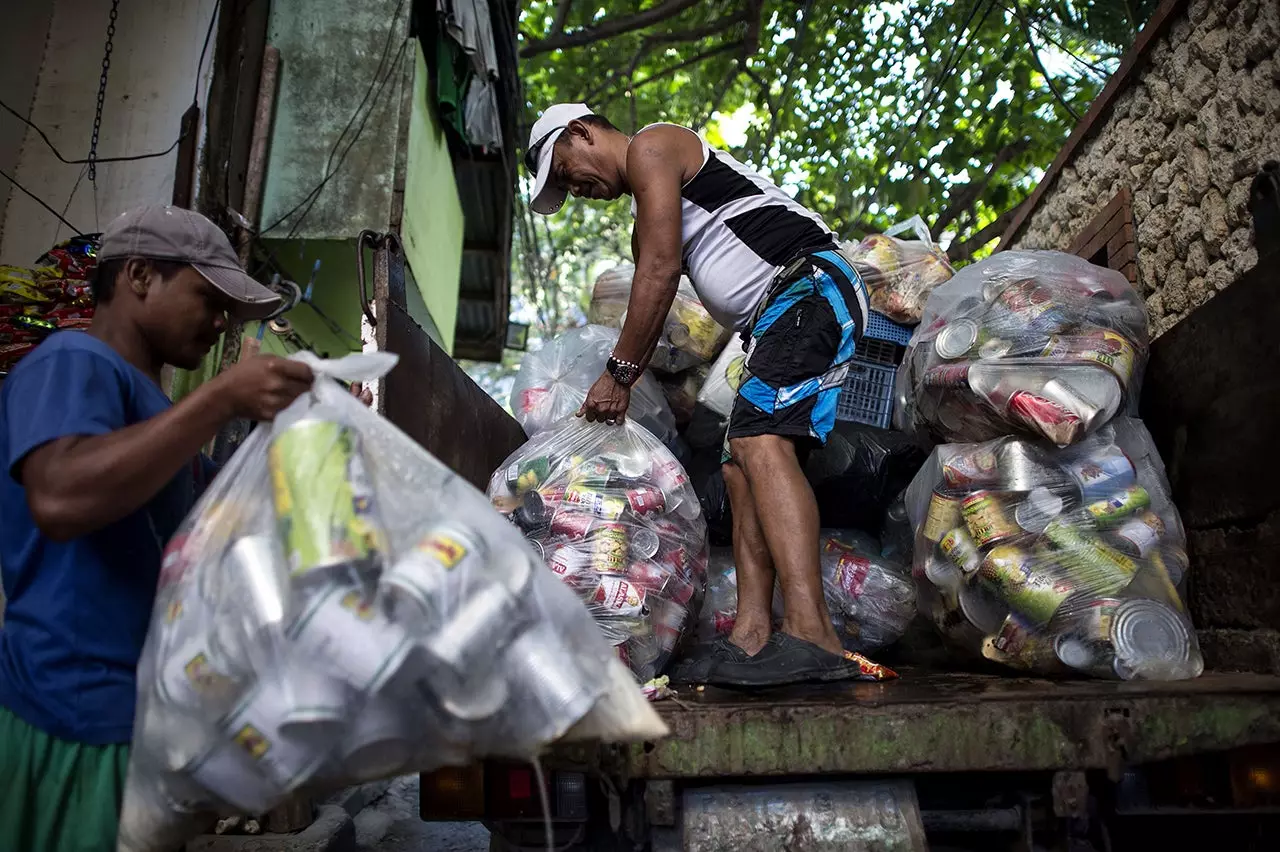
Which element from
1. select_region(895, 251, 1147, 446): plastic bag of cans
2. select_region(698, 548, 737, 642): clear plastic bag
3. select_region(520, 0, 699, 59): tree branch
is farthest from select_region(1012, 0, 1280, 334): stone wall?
select_region(520, 0, 699, 59): tree branch

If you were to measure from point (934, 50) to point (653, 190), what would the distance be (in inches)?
228

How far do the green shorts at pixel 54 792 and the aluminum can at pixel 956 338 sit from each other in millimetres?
2278

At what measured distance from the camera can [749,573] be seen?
262cm

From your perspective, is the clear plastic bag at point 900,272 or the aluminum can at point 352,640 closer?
the aluminum can at point 352,640

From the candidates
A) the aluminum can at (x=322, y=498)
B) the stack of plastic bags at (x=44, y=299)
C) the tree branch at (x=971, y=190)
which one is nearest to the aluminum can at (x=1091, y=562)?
the aluminum can at (x=322, y=498)

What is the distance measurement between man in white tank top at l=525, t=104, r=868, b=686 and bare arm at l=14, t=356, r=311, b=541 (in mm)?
1286

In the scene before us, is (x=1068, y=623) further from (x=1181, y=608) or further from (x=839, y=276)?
(x=839, y=276)

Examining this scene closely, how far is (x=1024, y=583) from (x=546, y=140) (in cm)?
184

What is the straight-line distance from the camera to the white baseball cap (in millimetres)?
2865

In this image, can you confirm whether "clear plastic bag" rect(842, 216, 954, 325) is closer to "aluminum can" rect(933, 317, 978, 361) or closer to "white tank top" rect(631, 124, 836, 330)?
"aluminum can" rect(933, 317, 978, 361)

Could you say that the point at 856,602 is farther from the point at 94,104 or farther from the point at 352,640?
the point at 94,104

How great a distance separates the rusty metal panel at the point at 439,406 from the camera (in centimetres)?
214

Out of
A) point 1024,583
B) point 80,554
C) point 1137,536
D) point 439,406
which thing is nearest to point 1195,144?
point 1137,536

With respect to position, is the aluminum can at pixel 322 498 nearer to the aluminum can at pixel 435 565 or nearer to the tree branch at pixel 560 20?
the aluminum can at pixel 435 565
